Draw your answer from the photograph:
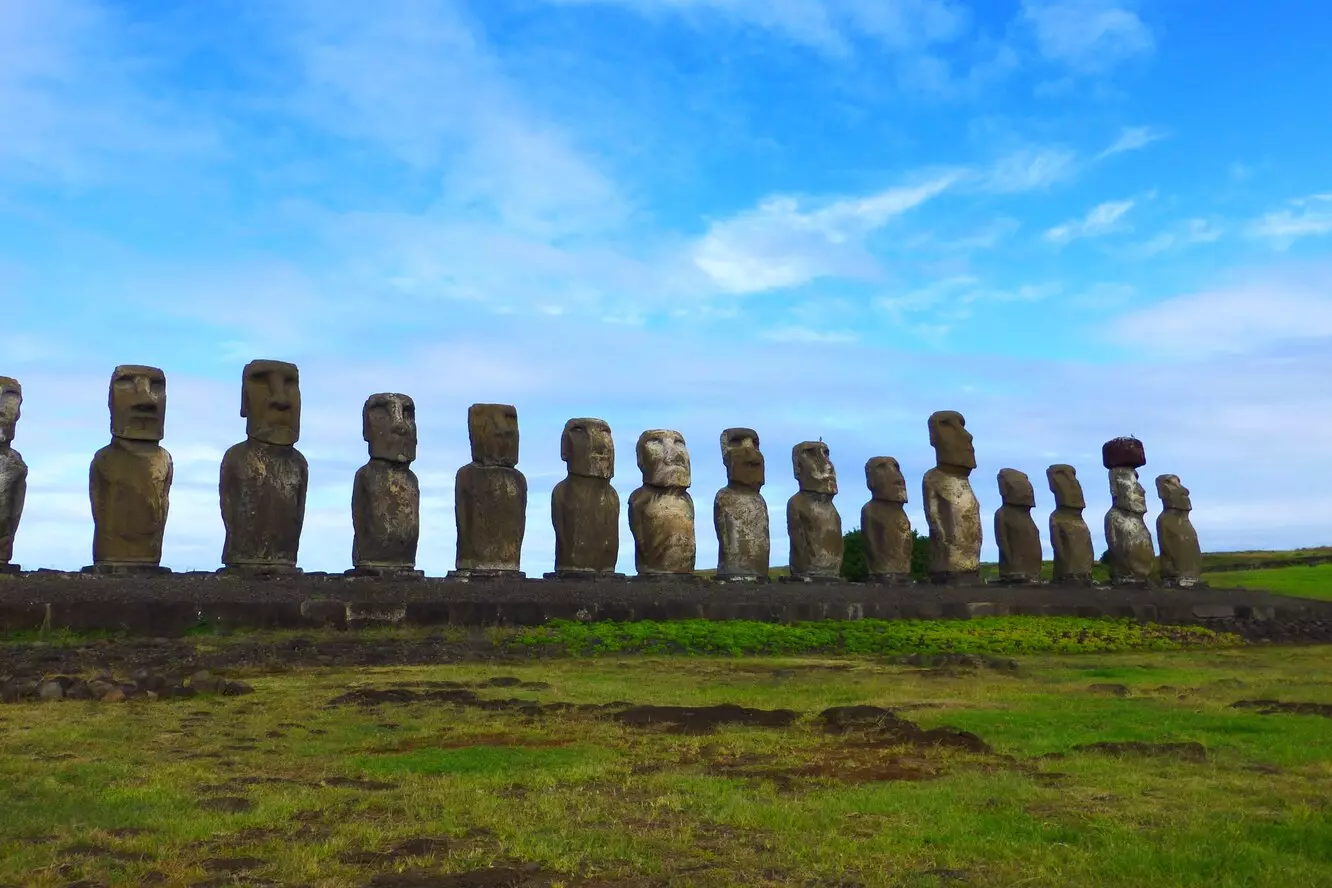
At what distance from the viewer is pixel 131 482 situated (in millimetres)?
15102

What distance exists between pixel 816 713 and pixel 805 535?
43.3 ft

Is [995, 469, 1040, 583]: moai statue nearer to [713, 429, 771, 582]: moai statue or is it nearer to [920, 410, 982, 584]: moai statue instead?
[920, 410, 982, 584]: moai statue

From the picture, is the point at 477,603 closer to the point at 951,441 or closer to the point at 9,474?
the point at 9,474

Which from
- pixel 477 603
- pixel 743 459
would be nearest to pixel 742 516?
pixel 743 459

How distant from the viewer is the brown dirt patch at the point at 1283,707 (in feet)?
27.5

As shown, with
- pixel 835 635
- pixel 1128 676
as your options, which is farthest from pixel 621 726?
pixel 835 635

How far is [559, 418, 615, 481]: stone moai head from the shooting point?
61.3 ft

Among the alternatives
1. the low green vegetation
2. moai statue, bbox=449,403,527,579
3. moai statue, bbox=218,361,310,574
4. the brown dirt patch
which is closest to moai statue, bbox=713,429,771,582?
the low green vegetation

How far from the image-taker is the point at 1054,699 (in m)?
9.28

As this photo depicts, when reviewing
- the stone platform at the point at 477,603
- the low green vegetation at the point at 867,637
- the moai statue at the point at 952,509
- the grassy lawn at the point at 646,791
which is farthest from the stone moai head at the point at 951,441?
the grassy lawn at the point at 646,791

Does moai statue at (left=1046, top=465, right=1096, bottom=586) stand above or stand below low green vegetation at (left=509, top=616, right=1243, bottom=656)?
above

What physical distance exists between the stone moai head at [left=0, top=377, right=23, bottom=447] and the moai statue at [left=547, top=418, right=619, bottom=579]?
7627mm

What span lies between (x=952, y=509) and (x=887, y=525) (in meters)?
1.56

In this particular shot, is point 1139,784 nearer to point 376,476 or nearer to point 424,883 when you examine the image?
point 424,883
